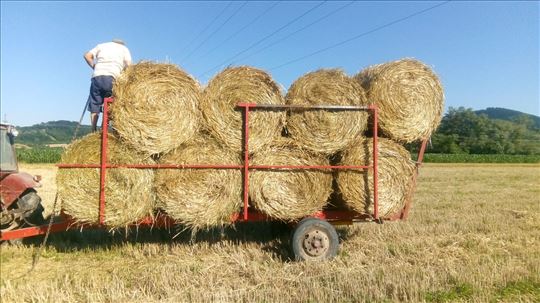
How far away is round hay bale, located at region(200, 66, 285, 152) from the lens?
17.5 ft

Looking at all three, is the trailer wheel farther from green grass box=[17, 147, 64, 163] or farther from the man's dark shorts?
green grass box=[17, 147, 64, 163]

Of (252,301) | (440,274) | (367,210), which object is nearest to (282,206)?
(367,210)

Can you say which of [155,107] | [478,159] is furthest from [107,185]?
[478,159]

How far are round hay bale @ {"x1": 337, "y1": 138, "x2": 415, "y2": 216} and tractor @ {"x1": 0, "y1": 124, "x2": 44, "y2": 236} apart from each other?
4158 millimetres

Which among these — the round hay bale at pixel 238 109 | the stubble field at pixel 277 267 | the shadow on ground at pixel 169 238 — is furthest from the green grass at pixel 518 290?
the round hay bale at pixel 238 109

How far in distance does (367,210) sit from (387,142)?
972 mm

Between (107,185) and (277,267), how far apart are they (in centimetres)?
229

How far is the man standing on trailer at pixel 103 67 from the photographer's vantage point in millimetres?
5938

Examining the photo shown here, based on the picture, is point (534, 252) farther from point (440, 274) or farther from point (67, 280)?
point (67, 280)

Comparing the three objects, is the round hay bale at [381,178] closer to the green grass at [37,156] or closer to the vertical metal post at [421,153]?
the vertical metal post at [421,153]

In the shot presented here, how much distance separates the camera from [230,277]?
16.4ft

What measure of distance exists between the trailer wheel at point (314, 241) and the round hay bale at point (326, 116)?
3.17 feet

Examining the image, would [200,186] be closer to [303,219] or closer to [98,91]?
[303,219]

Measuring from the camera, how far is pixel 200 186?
5266 mm
